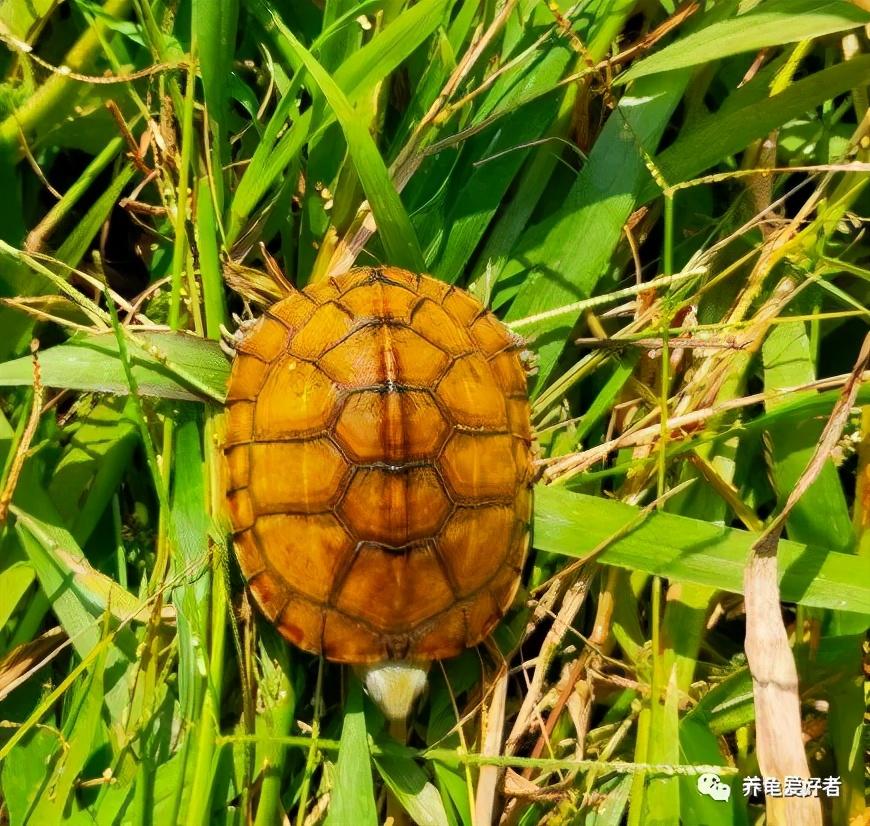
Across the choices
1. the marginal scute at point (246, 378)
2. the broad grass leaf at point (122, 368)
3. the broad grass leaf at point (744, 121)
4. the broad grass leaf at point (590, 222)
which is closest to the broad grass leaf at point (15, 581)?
the broad grass leaf at point (122, 368)

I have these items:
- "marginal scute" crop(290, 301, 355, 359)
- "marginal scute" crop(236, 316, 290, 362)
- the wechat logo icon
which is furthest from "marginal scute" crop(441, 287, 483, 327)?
the wechat logo icon

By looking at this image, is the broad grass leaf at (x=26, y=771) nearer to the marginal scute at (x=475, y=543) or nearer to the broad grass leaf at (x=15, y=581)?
the broad grass leaf at (x=15, y=581)

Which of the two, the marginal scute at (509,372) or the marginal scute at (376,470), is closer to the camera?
the marginal scute at (376,470)

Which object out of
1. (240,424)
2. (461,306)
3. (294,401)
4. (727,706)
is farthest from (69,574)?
(727,706)

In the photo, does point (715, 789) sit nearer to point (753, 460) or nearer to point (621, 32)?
point (753, 460)

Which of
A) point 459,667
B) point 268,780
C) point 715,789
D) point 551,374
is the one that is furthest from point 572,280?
point 268,780

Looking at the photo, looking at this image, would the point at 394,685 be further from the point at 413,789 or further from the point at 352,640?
the point at 413,789
